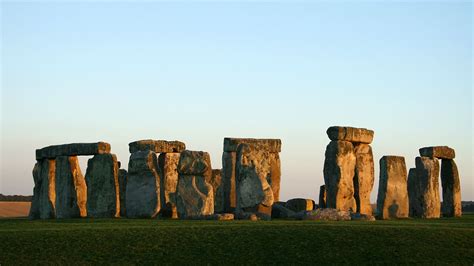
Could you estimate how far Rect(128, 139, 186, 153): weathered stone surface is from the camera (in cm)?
3212

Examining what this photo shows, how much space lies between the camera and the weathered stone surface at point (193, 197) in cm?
2762

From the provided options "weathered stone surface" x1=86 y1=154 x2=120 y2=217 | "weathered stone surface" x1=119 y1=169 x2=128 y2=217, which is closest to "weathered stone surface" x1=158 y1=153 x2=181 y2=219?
"weathered stone surface" x1=119 y1=169 x2=128 y2=217

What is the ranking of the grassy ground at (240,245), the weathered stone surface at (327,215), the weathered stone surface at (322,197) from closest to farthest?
the grassy ground at (240,245)
the weathered stone surface at (327,215)
the weathered stone surface at (322,197)

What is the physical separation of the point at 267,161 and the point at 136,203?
441cm

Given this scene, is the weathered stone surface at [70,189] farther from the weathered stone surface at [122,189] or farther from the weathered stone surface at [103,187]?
the weathered stone surface at [122,189]

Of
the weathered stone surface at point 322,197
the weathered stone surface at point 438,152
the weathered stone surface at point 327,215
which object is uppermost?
the weathered stone surface at point 438,152

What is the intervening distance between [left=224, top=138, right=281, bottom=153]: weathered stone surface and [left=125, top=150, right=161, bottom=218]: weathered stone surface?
416cm

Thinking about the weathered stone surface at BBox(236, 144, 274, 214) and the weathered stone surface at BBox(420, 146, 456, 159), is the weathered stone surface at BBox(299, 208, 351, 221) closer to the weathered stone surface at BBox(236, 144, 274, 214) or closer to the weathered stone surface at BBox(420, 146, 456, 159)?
the weathered stone surface at BBox(236, 144, 274, 214)

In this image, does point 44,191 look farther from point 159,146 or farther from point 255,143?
point 255,143

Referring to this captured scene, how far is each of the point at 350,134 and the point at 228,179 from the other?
4896mm

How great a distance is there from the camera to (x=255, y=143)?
3291cm

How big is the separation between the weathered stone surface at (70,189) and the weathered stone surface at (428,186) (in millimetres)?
11504

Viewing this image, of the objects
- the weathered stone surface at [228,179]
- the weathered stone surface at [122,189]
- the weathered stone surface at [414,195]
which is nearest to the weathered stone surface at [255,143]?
the weathered stone surface at [228,179]

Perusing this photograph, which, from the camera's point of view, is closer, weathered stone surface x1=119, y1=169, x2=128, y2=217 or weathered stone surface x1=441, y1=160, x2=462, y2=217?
weathered stone surface x1=119, y1=169, x2=128, y2=217
